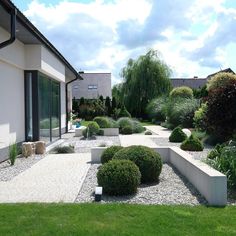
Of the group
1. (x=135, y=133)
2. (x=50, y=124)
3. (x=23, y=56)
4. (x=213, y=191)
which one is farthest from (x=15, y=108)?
(x=135, y=133)

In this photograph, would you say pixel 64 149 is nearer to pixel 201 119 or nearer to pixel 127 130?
pixel 201 119

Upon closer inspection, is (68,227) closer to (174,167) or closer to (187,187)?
(187,187)

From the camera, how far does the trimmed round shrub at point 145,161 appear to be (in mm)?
8289

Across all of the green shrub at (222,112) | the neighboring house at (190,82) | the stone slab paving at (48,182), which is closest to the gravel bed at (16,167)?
the stone slab paving at (48,182)

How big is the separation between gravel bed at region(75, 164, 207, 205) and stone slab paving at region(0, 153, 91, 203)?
195 mm

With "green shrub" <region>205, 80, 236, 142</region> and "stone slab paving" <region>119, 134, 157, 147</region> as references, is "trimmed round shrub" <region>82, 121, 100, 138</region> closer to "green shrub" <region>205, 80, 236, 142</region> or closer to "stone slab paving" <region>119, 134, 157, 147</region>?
"stone slab paving" <region>119, 134, 157, 147</region>

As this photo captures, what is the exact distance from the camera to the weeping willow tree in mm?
37250

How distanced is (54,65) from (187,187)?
9969 mm

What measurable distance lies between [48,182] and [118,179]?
193cm

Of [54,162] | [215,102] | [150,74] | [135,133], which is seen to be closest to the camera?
[54,162]

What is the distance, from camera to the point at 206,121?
1502cm

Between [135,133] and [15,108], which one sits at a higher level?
[15,108]

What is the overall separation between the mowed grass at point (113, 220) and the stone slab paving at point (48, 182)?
0.72m

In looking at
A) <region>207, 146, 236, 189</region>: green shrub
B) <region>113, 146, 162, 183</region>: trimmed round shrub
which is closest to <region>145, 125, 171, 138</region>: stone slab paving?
<region>207, 146, 236, 189</region>: green shrub
